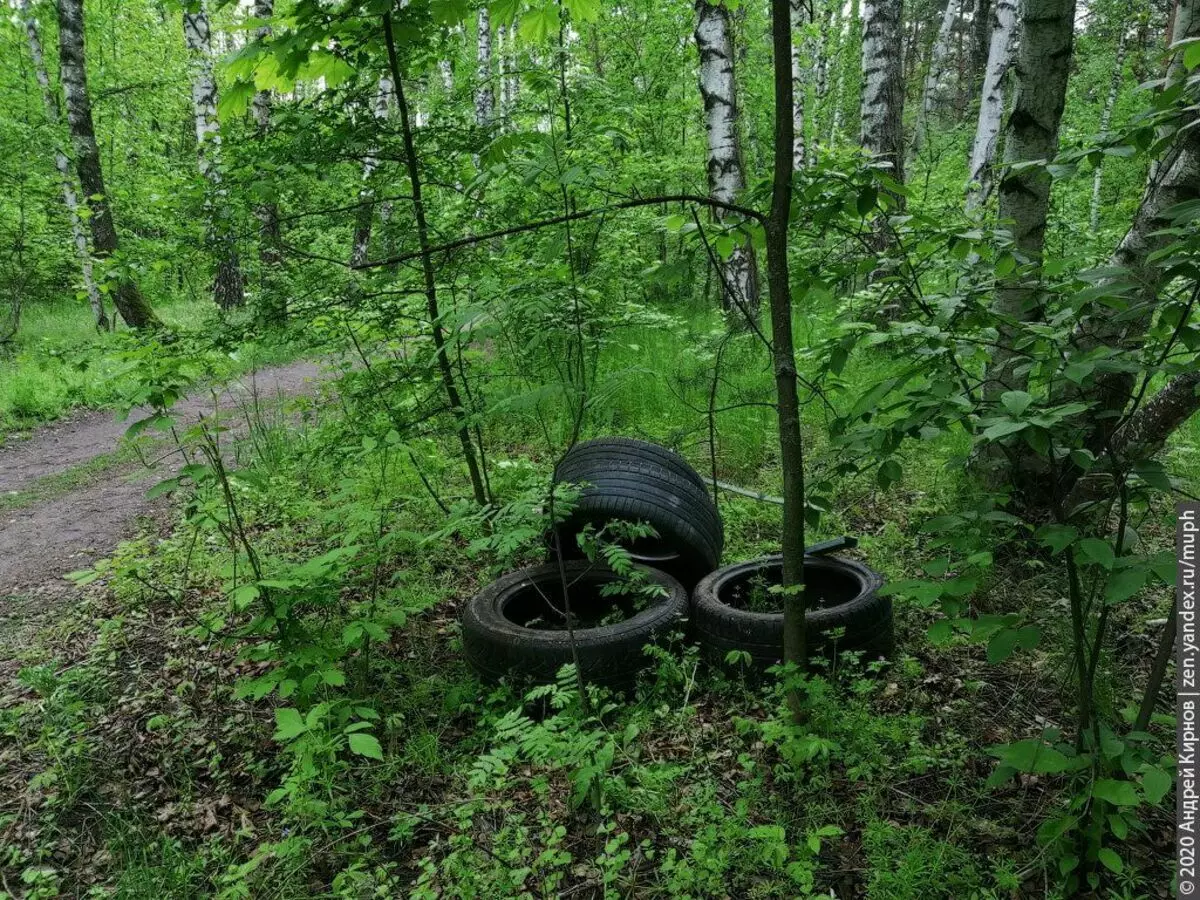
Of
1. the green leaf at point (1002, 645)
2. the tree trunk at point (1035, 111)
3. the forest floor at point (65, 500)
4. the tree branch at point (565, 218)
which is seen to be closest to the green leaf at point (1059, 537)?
the green leaf at point (1002, 645)

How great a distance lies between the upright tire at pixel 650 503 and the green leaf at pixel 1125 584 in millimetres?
2262

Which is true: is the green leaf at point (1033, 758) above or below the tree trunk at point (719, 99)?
below

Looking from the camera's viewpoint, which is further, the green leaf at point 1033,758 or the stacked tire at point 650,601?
the stacked tire at point 650,601

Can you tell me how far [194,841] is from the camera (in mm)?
2867

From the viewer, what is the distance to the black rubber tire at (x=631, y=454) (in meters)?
4.18

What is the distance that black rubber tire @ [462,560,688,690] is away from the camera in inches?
129

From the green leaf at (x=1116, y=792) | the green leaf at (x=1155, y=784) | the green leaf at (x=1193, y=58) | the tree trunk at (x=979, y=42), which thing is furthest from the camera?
the tree trunk at (x=979, y=42)

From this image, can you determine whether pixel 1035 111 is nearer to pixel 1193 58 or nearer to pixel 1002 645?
pixel 1193 58

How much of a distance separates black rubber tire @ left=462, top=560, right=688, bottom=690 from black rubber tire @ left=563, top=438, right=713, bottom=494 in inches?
33.2

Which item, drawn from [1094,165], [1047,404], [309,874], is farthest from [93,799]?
[1094,165]

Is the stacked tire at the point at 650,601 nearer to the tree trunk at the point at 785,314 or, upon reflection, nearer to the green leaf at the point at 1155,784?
the tree trunk at the point at 785,314

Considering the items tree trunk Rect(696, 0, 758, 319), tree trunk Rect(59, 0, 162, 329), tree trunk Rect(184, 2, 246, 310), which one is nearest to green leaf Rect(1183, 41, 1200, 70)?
tree trunk Rect(184, 2, 246, 310)

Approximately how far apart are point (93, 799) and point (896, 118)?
9.21 metres

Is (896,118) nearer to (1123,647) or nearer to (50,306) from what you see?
(1123,647)
